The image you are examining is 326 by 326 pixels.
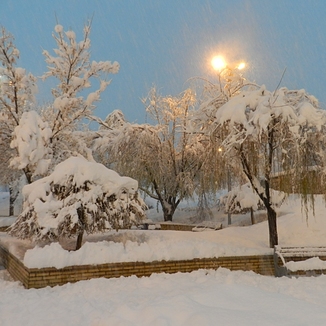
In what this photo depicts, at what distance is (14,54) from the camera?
14.1 meters

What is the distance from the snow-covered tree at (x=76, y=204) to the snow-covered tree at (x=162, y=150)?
8.92 meters

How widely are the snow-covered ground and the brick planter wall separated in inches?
7.5

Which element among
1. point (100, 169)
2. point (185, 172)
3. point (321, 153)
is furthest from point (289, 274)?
point (185, 172)

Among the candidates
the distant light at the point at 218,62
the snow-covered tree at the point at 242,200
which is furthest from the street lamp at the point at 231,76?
the snow-covered tree at the point at 242,200

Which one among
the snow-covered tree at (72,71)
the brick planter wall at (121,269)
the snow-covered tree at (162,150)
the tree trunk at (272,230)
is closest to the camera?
the brick planter wall at (121,269)

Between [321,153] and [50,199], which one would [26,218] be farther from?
[321,153]

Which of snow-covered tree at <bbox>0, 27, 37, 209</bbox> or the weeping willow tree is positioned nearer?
the weeping willow tree

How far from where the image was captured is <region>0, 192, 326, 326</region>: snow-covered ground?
430 cm

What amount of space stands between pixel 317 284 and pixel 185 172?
1189cm

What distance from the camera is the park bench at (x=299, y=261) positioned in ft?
27.8

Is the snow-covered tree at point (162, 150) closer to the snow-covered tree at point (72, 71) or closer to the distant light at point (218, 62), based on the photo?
the snow-covered tree at point (72, 71)

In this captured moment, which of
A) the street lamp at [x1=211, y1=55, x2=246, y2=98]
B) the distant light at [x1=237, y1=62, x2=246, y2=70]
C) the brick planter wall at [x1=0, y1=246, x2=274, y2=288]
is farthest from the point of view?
the distant light at [x1=237, y1=62, x2=246, y2=70]

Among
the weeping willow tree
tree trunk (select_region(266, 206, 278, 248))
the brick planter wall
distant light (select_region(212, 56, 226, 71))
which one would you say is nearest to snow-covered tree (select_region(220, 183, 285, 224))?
tree trunk (select_region(266, 206, 278, 248))

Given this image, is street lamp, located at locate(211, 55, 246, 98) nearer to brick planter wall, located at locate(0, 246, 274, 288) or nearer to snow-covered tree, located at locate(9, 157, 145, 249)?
snow-covered tree, located at locate(9, 157, 145, 249)
